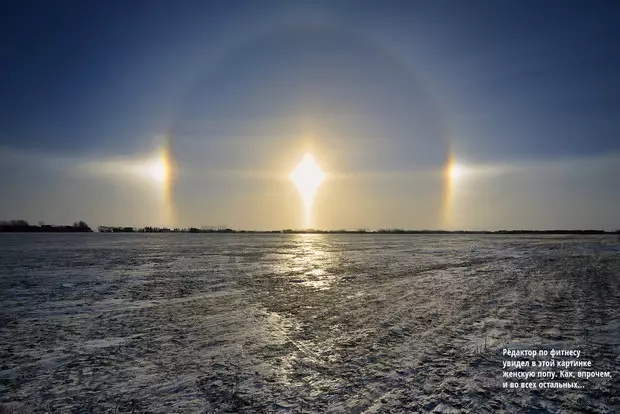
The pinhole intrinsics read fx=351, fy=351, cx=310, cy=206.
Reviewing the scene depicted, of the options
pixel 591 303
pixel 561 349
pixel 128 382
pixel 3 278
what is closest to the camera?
pixel 128 382

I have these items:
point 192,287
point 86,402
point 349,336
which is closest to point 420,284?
point 349,336

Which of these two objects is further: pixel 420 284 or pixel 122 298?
pixel 420 284

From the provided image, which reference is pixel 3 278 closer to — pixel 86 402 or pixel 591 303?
pixel 86 402

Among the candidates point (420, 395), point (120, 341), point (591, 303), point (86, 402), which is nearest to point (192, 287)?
point (120, 341)

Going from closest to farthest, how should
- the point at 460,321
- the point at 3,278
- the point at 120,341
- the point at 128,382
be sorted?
the point at 128,382 → the point at 120,341 → the point at 460,321 → the point at 3,278

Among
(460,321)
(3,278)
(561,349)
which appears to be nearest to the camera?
(561,349)

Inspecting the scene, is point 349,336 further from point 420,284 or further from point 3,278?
point 3,278
